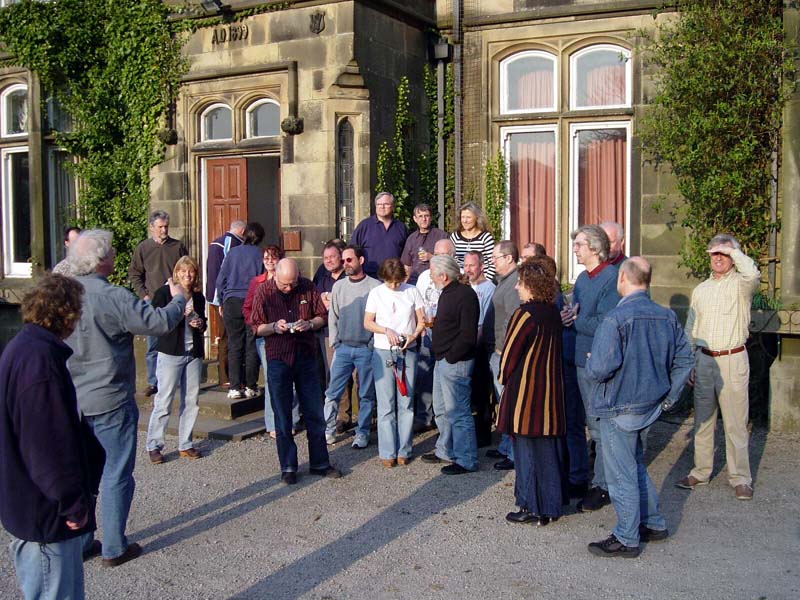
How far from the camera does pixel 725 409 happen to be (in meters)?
7.20

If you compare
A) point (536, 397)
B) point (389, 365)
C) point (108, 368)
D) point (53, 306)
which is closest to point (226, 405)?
point (389, 365)

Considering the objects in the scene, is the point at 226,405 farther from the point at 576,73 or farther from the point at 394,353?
the point at 576,73

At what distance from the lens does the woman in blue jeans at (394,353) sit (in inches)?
311

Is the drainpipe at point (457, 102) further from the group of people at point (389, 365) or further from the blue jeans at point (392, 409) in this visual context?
the blue jeans at point (392, 409)

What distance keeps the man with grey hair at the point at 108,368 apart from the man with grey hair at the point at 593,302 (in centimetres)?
302

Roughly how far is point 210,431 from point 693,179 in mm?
5696

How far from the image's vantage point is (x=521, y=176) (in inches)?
463

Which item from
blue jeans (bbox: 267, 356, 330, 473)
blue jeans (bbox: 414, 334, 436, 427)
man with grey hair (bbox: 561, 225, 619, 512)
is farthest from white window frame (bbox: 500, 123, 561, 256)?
blue jeans (bbox: 267, 356, 330, 473)

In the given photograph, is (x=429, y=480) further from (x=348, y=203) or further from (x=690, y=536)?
(x=348, y=203)

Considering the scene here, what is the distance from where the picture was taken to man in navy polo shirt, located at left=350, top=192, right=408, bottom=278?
994 centimetres

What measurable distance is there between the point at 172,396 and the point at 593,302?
3772 mm

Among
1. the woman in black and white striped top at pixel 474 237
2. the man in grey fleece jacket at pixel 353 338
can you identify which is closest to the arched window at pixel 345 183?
the woman in black and white striped top at pixel 474 237

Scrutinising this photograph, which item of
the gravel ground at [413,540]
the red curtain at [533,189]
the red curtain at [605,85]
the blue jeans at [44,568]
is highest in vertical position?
the red curtain at [605,85]

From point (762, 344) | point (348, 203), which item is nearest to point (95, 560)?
point (348, 203)
